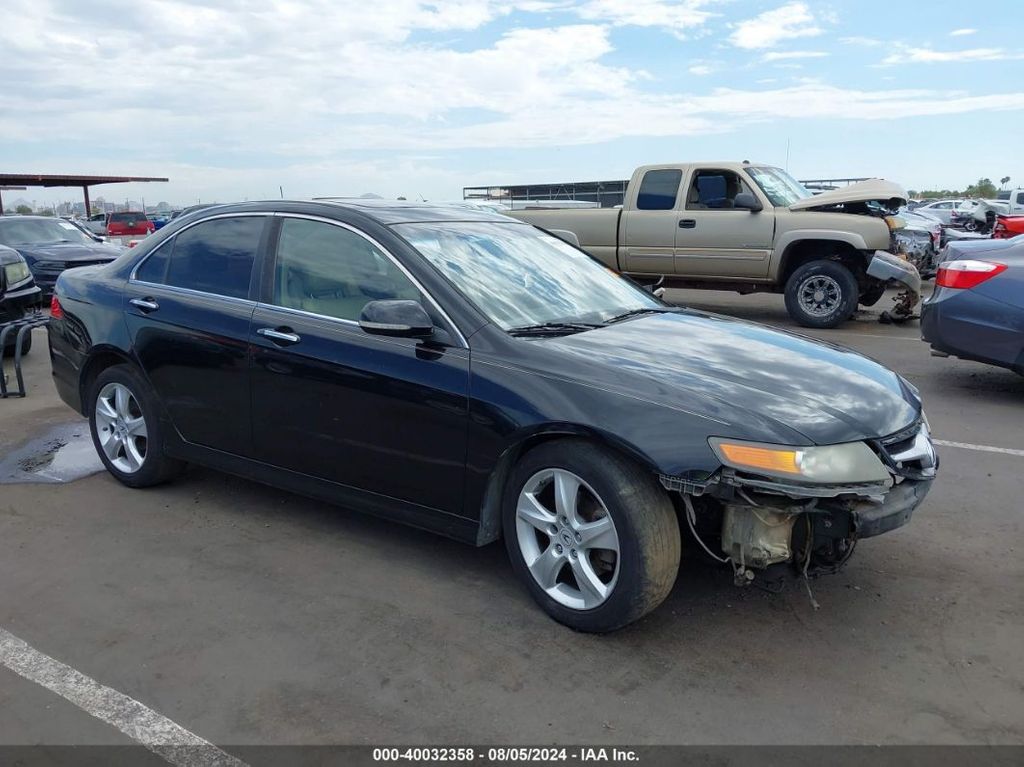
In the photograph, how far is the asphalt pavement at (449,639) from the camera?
2.85 m

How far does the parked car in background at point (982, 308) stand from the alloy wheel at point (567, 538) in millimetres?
4982

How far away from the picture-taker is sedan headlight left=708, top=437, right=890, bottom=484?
117 inches

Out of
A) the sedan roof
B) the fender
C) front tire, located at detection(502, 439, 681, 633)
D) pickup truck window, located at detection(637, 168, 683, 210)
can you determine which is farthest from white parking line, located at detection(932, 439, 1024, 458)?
pickup truck window, located at detection(637, 168, 683, 210)

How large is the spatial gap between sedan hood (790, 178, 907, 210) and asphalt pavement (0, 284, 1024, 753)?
22.2ft

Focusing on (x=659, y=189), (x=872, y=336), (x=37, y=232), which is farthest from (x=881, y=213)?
(x=37, y=232)

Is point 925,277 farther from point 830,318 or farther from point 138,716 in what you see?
point 138,716

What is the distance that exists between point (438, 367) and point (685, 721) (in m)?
1.64

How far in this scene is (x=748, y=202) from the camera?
10883mm

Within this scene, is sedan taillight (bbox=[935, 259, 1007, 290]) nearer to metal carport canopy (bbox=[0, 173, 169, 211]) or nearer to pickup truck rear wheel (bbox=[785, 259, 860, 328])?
pickup truck rear wheel (bbox=[785, 259, 860, 328])

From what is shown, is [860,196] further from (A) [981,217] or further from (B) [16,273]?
(A) [981,217]

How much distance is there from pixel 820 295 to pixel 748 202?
1493 mm

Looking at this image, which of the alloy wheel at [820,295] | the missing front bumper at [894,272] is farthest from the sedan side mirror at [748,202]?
the missing front bumper at [894,272]

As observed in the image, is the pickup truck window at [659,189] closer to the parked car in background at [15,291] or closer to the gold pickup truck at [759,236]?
the gold pickup truck at [759,236]

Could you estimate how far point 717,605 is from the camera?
362 cm
